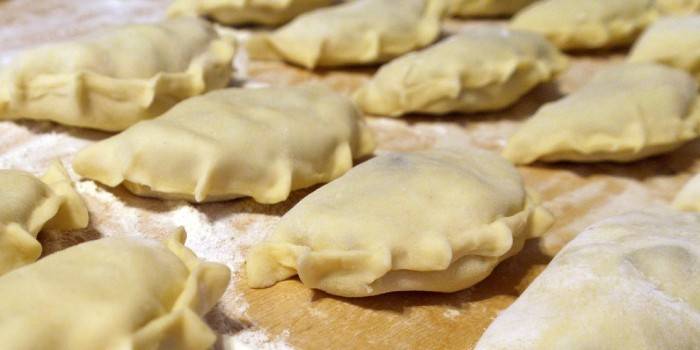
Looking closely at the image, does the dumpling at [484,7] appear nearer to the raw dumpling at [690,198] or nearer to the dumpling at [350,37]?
the dumpling at [350,37]

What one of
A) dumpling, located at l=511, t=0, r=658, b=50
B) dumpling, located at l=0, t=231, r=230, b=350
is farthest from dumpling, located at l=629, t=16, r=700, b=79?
dumpling, located at l=0, t=231, r=230, b=350

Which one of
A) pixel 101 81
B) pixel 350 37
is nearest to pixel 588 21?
pixel 350 37

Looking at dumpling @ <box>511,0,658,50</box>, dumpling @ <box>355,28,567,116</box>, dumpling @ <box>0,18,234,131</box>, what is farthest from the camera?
dumpling @ <box>511,0,658,50</box>

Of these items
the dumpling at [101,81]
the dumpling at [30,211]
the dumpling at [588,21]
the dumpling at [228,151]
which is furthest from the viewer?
the dumpling at [588,21]

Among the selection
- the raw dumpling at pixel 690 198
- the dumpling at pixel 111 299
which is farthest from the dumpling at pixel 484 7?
the dumpling at pixel 111 299

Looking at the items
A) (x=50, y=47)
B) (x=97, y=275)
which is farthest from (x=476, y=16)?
(x=97, y=275)

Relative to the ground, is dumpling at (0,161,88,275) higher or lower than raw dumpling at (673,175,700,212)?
higher

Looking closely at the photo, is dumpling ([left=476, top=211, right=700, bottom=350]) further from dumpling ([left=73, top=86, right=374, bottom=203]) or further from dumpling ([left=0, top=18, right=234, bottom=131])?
dumpling ([left=0, top=18, right=234, bottom=131])
